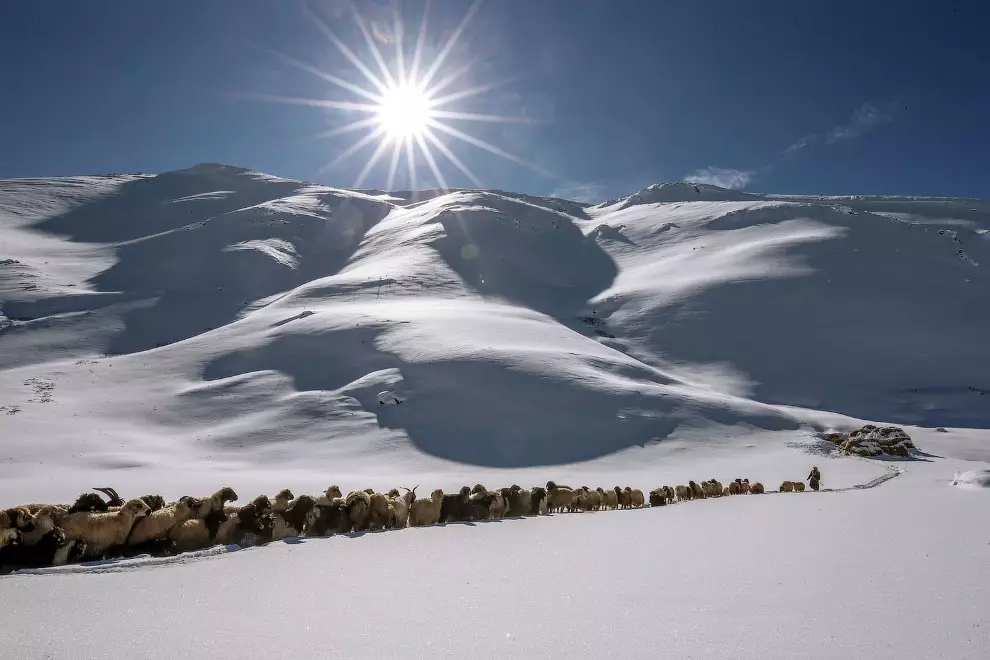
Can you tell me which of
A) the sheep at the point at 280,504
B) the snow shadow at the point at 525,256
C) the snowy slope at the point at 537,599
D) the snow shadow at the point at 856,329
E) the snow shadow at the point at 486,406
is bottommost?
the snowy slope at the point at 537,599

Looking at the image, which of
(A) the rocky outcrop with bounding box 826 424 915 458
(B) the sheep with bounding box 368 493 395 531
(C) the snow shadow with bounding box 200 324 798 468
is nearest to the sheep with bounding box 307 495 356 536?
(B) the sheep with bounding box 368 493 395 531

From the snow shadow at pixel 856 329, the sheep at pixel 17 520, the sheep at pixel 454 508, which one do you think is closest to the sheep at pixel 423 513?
the sheep at pixel 454 508

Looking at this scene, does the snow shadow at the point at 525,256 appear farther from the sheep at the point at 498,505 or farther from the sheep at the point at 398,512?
the sheep at the point at 398,512

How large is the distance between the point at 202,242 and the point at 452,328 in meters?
50.7

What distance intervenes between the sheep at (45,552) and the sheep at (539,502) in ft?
26.0

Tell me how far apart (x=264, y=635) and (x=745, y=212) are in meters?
91.4

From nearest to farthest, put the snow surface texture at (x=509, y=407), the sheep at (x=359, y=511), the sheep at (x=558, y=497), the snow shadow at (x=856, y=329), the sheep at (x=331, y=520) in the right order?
the snow surface texture at (x=509, y=407), the sheep at (x=331, y=520), the sheep at (x=359, y=511), the sheep at (x=558, y=497), the snow shadow at (x=856, y=329)

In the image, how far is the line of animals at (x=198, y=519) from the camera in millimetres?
6223

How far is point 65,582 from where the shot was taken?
529cm

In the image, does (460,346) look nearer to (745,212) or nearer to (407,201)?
(745,212)

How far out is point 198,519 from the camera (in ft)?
24.8

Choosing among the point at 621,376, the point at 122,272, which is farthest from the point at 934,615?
the point at 122,272

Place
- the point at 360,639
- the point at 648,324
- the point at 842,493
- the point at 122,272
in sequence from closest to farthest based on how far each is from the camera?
1. the point at 360,639
2. the point at 842,493
3. the point at 648,324
4. the point at 122,272

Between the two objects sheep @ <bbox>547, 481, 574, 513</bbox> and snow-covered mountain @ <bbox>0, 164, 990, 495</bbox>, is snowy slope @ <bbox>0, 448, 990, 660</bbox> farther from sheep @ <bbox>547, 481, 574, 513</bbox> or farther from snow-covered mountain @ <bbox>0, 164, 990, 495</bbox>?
snow-covered mountain @ <bbox>0, 164, 990, 495</bbox>
